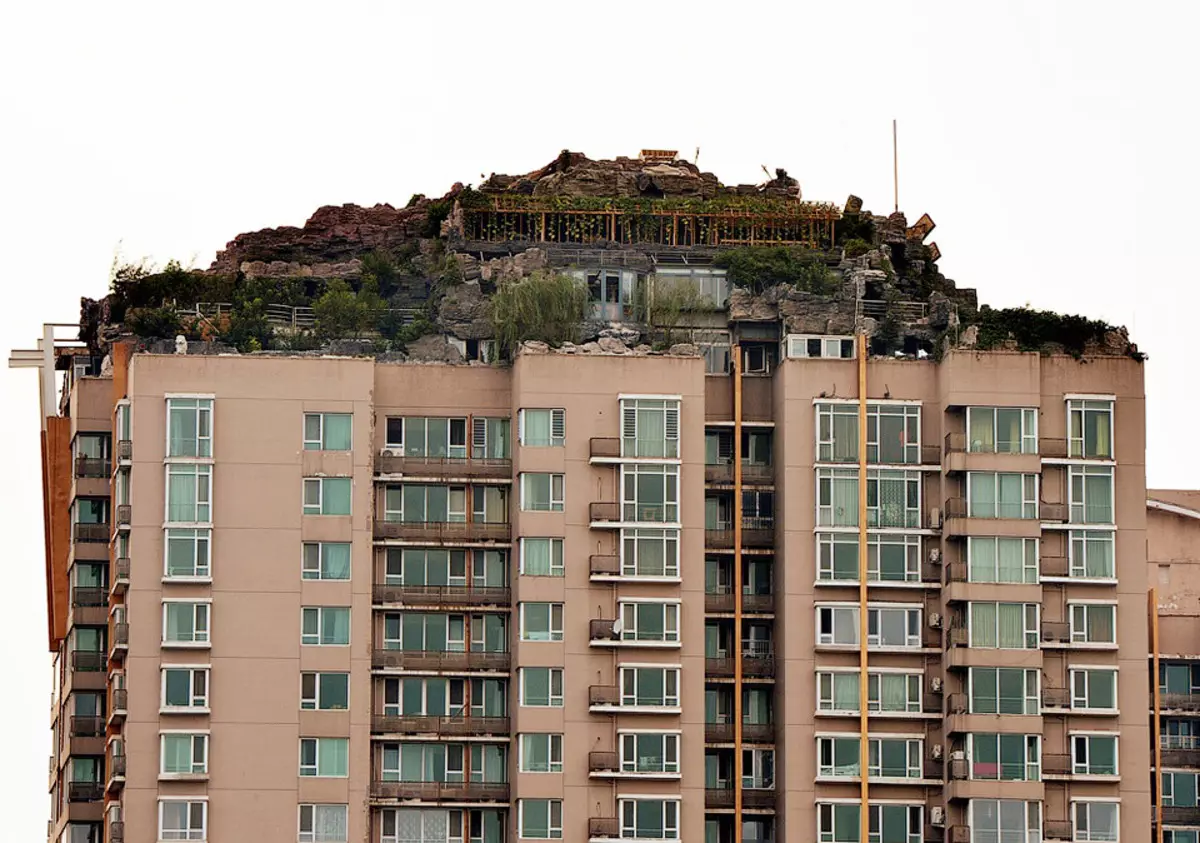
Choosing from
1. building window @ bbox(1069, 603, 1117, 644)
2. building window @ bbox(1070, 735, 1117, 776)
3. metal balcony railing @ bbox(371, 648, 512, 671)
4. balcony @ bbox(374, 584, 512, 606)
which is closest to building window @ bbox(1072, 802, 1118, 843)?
building window @ bbox(1070, 735, 1117, 776)

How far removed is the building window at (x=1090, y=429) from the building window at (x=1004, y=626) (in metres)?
6.92

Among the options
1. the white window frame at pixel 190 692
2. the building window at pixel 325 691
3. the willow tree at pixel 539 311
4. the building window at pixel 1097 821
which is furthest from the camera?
the willow tree at pixel 539 311

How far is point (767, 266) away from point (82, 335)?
3025cm

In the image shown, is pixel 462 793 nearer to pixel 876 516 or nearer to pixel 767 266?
pixel 876 516

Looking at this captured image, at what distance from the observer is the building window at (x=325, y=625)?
124562mm

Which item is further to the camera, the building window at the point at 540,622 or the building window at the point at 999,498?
the building window at the point at 999,498

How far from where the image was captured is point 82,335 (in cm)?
14338

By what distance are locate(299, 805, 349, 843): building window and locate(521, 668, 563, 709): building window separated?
8.14m

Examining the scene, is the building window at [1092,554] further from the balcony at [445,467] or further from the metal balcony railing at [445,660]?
the metal balcony railing at [445,660]

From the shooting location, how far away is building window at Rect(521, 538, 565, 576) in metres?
126

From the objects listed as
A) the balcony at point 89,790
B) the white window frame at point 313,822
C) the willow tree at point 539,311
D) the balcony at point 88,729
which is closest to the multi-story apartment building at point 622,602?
the white window frame at point 313,822

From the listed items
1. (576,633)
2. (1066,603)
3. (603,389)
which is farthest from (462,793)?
(1066,603)

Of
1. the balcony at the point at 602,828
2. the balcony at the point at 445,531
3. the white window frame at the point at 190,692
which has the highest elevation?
the balcony at the point at 445,531

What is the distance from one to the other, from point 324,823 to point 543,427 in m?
17.5
